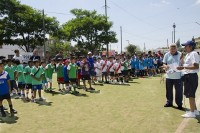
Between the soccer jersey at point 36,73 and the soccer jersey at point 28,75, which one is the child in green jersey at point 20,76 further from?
the soccer jersey at point 36,73

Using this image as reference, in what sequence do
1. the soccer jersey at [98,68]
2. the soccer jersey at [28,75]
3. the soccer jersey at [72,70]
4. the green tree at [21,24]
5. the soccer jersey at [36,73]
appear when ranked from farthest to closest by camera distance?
1. the green tree at [21,24]
2. the soccer jersey at [98,68]
3. the soccer jersey at [72,70]
4. the soccer jersey at [28,75]
5. the soccer jersey at [36,73]

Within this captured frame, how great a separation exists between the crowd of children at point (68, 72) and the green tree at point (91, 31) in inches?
1068

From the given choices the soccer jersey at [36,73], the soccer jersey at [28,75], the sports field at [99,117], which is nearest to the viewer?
the sports field at [99,117]

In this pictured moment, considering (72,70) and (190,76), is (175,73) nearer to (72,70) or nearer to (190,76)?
(190,76)

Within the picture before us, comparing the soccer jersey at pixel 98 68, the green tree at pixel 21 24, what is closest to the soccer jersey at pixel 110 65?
the soccer jersey at pixel 98 68

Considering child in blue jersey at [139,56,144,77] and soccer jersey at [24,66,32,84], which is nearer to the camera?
soccer jersey at [24,66,32,84]

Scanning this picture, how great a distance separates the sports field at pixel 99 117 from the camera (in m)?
7.09

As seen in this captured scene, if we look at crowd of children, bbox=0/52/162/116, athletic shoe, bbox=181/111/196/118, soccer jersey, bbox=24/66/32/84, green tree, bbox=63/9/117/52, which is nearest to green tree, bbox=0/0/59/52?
green tree, bbox=63/9/117/52

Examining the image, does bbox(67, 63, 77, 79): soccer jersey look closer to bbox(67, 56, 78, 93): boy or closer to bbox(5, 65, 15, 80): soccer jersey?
bbox(67, 56, 78, 93): boy

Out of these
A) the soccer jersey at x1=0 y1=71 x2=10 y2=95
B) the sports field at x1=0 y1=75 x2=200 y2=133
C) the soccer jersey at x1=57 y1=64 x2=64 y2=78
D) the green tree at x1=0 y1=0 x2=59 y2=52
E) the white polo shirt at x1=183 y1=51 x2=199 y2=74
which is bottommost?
the sports field at x1=0 y1=75 x2=200 y2=133

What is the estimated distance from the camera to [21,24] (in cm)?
4072

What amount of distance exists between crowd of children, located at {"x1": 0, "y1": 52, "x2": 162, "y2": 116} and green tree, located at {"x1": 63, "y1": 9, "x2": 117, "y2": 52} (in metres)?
27.1

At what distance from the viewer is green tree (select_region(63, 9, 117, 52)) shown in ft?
166

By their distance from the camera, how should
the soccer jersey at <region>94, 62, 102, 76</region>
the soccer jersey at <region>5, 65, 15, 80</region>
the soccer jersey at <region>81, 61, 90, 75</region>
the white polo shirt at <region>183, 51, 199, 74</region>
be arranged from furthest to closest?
the soccer jersey at <region>94, 62, 102, 76</region>, the soccer jersey at <region>81, 61, 90, 75</region>, the soccer jersey at <region>5, 65, 15, 80</region>, the white polo shirt at <region>183, 51, 199, 74</region>
